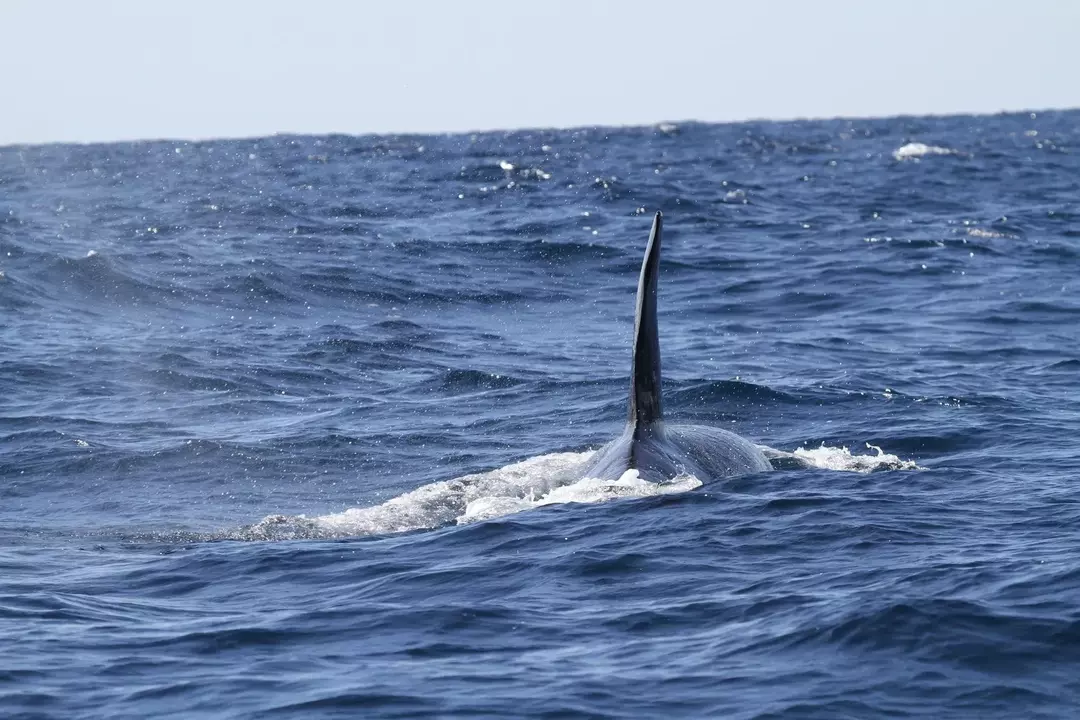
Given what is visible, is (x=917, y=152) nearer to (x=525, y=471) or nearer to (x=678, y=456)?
(x=525, y=471)

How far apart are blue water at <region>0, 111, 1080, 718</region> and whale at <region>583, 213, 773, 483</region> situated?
0.33 m

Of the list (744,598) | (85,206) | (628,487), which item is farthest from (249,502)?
(85,206)

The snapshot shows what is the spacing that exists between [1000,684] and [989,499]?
507cm

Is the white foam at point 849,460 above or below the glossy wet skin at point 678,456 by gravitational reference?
below

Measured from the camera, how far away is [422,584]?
34.3 ft

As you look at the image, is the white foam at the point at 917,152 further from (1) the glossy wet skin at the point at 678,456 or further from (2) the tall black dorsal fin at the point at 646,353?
(2) the tall black dorsal fin at the point at 646,353

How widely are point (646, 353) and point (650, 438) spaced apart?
2.55ft

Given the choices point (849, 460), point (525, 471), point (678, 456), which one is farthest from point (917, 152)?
point (678, 456)

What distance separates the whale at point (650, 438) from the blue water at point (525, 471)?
33 centimetres

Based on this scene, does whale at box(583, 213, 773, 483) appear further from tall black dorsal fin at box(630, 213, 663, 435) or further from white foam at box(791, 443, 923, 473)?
white foam at box(791, 443, 923, 473)

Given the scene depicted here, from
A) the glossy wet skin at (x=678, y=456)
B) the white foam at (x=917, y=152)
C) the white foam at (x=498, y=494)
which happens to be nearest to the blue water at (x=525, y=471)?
the white foam at (x=498, y=494)

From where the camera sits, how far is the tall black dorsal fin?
511 inches

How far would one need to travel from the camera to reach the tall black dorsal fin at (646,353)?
13.0m

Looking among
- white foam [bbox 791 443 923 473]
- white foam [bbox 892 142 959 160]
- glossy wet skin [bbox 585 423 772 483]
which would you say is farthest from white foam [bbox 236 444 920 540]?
white foam [bbox 892 142 959 160]
